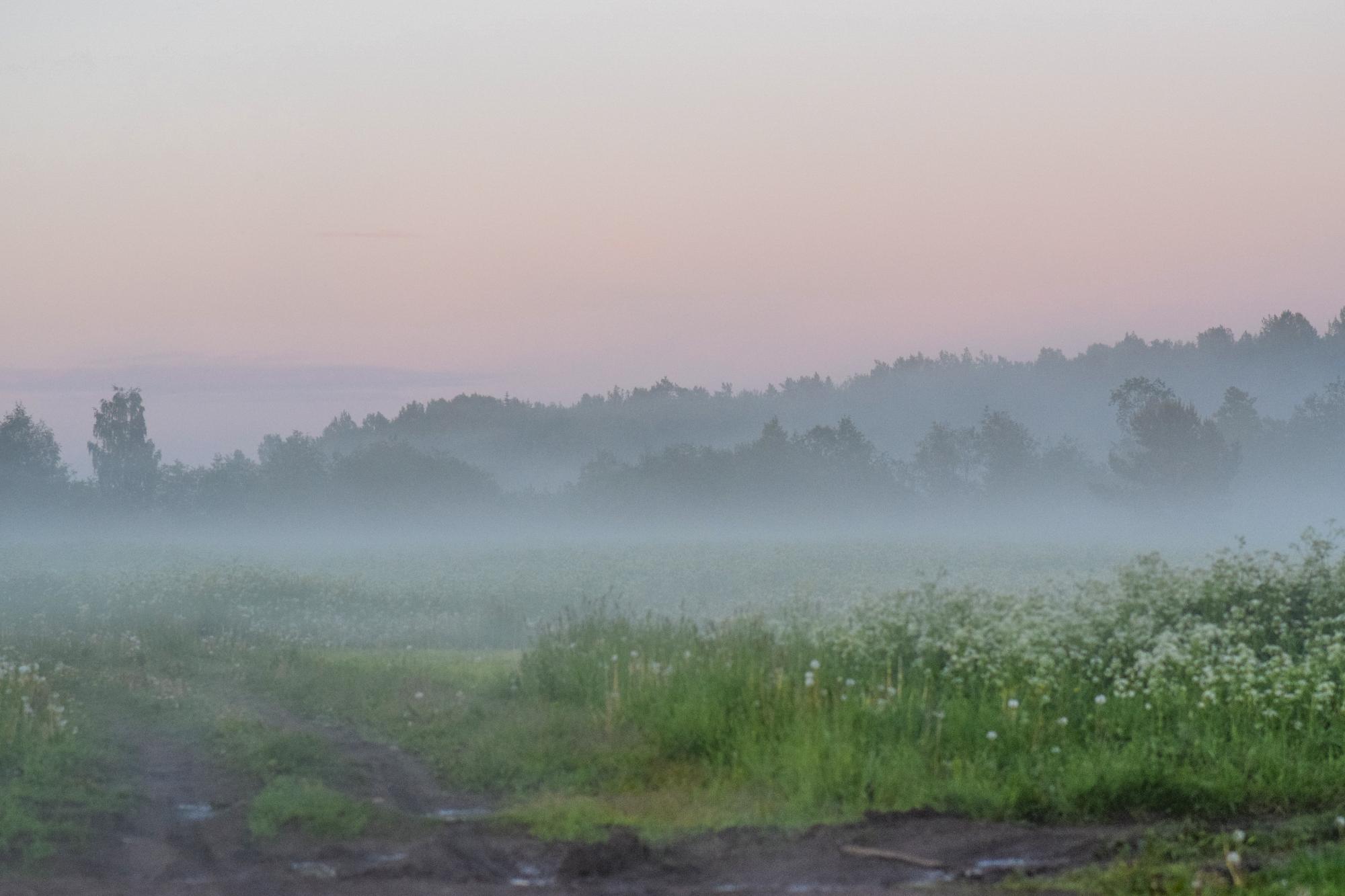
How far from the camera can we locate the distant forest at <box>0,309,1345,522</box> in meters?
58.4

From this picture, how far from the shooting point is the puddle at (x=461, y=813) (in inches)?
358

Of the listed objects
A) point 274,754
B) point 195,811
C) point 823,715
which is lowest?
point 195,811

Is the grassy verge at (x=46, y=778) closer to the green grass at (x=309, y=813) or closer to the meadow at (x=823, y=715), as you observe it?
the meadow at (x=823, y=715)

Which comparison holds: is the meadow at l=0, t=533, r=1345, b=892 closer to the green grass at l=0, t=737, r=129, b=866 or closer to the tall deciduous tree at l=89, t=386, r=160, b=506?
the green grass at l=0, t=737, r=129, b=866

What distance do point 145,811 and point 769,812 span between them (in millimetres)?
4681

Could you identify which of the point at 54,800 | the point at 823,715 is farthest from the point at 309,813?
the point at 823,715

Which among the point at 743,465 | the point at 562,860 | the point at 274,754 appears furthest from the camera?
the point at 743,465

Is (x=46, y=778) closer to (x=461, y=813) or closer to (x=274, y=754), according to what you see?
(x=274, y=754)

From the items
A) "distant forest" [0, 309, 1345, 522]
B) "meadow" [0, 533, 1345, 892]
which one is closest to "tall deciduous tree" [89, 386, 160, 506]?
"distant forest" [0, 309, 1345, 522]

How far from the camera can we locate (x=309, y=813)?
28.5 ft

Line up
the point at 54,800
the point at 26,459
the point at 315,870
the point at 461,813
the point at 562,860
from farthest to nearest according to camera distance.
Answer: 1. the point at 26,459
2. the point at 461,813
3. the point at 54,800
4. the point at 562,860
5. the point at 315,870

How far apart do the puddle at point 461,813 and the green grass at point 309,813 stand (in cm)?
58

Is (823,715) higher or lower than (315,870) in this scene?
higher

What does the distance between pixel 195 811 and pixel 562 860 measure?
3.30 m
